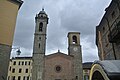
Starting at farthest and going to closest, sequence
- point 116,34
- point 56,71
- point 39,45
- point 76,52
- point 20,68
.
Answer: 1. point 20,68
2. point 76,52
3. point 39,45
4. point 56,71
5. point 116,34

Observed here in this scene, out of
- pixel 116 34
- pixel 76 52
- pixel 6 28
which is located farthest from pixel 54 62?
pixel 116 34

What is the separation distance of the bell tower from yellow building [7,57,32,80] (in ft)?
47.7

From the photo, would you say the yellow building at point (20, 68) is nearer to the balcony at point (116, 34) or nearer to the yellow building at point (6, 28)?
the yellow building at point (6, 28)

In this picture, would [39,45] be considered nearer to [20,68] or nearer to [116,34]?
[20,68]

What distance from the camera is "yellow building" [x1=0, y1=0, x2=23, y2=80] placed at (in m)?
12.4

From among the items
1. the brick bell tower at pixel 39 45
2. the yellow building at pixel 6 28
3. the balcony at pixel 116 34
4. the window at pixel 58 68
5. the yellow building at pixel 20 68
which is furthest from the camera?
the yellow building at pixel 20 68

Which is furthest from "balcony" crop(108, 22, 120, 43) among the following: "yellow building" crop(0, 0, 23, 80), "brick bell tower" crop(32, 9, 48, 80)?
"brick bell tower" crop(32, 9, 48, 80)

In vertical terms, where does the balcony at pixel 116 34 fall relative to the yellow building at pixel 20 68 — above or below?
above

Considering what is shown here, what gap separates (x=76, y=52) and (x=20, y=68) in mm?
18635

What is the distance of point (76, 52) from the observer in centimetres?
4006

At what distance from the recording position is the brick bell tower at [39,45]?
34950 millimetres

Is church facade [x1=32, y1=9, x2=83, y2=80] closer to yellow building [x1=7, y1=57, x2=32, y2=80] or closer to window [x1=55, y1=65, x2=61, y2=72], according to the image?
window [x1=55, y1=65, x2=61, y2=72]

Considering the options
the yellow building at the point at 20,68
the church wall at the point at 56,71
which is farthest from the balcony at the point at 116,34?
the yellow building at the point at 20,68

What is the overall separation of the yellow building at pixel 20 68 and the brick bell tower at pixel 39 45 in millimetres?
10556
